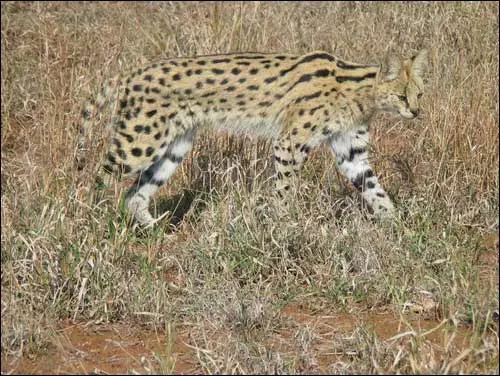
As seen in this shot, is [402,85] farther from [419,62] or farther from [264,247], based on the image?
[264,247]

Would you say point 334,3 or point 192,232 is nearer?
point 192,232

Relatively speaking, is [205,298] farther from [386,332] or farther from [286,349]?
[386,332]

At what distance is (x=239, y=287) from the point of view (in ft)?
16.2

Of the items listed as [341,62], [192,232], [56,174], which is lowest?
[192,232]

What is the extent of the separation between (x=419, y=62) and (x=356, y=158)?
2.22ft

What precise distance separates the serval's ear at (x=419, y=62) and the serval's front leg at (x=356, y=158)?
460 mm

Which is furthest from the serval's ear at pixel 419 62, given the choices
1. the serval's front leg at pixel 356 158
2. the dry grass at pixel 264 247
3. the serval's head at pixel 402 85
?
the serval's front leg at pixel 356 158

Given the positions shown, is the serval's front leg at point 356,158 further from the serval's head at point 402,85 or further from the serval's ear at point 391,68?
the serval's ear at point 391,68

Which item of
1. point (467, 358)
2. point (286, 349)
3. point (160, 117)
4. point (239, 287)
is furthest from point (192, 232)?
point (467, 358)

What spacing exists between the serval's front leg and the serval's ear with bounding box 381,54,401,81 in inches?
13.6

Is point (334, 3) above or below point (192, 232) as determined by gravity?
above

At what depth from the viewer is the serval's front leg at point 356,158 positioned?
6.19 meters

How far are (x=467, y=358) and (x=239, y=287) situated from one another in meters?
1.24

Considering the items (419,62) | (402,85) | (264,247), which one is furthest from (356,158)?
(264,247)
